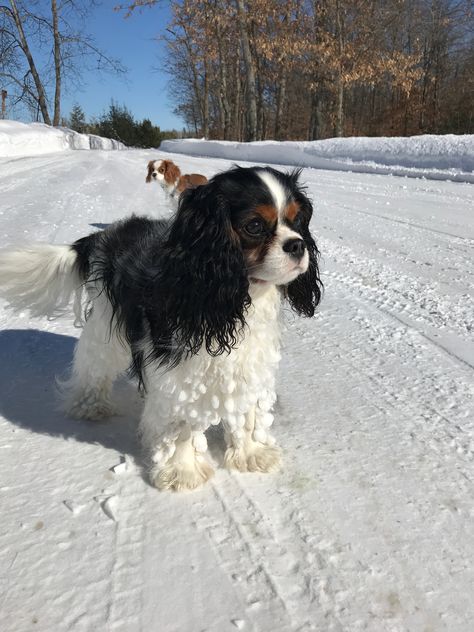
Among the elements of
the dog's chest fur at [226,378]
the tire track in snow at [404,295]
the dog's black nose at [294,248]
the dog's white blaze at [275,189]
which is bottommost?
the tire track in snow at [404,295]

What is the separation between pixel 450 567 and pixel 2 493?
1783mm

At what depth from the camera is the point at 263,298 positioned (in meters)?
2.25

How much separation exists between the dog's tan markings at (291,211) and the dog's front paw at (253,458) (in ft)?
3.55

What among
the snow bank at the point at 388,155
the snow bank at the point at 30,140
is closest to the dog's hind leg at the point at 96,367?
the snow bank at the point at 388,155

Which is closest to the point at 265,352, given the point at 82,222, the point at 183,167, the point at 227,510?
the point at 227,510

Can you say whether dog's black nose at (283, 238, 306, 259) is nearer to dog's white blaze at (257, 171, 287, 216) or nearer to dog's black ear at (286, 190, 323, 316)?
dog's white blaze at (257, 171, 287, 216)

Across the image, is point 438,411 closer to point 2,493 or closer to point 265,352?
point 265,352

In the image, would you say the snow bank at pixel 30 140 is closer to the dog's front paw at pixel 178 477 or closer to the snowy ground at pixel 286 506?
the snowy ground at pixel 286 506

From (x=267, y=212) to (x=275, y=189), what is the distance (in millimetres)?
118

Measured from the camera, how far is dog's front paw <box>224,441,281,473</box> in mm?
2377

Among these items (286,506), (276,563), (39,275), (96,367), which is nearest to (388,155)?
(39,275)

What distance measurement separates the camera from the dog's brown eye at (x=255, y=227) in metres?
2.10

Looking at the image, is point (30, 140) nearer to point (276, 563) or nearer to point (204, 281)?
point (204, 281)

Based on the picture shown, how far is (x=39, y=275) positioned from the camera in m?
3.00
